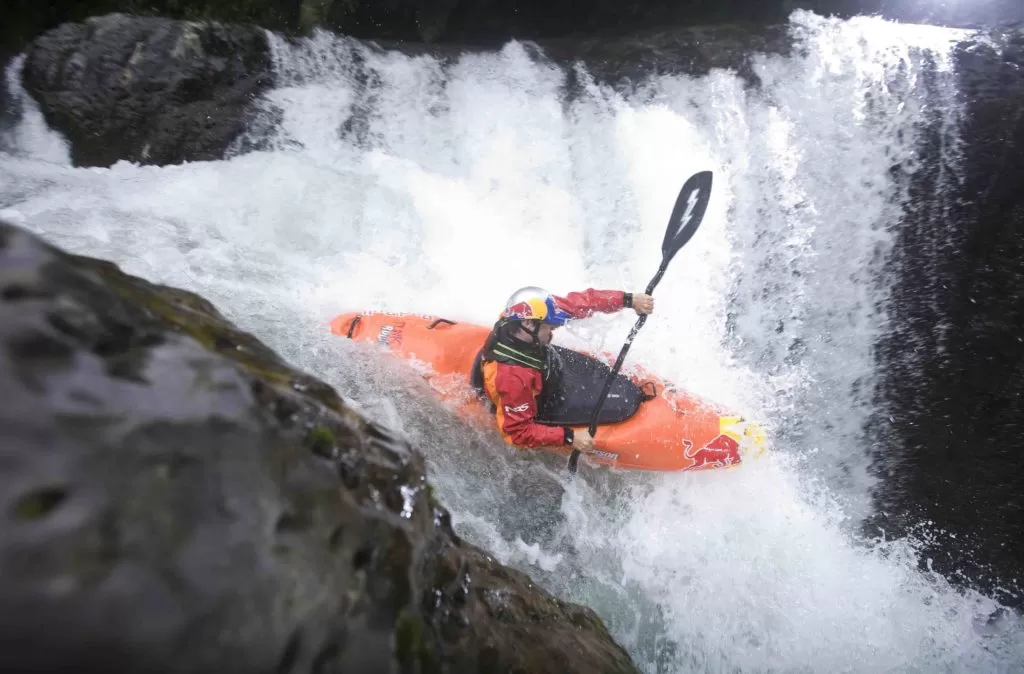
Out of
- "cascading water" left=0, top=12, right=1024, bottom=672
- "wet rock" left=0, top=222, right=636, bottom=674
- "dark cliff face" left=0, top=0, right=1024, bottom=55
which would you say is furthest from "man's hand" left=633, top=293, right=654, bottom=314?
"dark cliff face" left=0, top=0, right=1024, bottom=55

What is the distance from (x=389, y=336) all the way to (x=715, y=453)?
2307 millimetres

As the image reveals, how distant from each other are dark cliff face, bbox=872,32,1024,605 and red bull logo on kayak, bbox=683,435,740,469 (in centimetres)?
154

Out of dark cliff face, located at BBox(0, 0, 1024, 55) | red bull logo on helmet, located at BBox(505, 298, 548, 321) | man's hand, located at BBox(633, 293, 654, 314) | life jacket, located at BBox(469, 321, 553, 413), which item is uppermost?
dark cliff face, located at BBox(0, 0, 1024, 55)

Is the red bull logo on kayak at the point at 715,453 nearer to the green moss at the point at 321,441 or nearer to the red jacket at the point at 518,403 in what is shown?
the red jacket at the point at 518,403

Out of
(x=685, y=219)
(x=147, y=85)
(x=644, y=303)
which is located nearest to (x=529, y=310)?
(x=644, y=303)

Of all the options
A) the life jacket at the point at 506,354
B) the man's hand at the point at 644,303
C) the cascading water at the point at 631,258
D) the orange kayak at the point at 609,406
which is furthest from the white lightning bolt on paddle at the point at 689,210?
the life jacket at the point at 506,354

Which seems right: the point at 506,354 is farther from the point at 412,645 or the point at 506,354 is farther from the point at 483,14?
the point at 483,14

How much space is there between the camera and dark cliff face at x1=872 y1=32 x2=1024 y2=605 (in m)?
4.55

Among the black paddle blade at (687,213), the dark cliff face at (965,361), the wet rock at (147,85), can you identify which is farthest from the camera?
the wet rock at (147,85)

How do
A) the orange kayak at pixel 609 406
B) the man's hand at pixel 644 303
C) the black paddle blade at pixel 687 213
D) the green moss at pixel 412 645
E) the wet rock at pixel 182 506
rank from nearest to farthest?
the wet rock at pixel 182 506 → the green moss at pixel 412 645 → the orange kayak at pixel 609 406 → the man's hand at pixel 644 303 → the black paddle blade at pixel 687 213

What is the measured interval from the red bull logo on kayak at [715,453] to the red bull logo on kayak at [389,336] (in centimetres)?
203

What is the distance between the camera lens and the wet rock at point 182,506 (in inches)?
39.6

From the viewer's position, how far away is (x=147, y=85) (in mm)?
5539

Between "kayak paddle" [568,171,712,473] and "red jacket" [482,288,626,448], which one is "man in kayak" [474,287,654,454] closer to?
"red jacket" [482,288,626,448]
